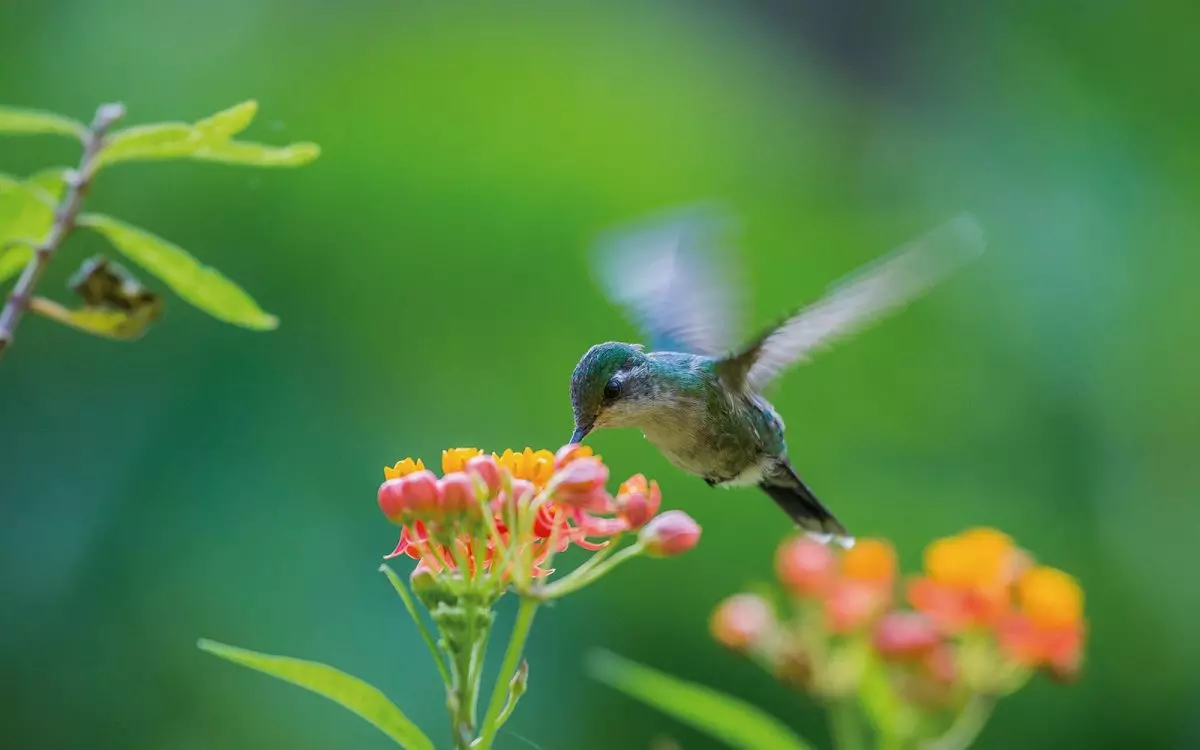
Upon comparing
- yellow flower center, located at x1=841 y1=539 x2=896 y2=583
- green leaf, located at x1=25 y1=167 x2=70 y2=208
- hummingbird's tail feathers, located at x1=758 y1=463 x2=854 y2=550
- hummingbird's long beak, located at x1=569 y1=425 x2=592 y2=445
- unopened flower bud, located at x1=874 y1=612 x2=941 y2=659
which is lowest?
hummingbird's tail feathers, located at x1=758 y1=463 x2=854 y2=550

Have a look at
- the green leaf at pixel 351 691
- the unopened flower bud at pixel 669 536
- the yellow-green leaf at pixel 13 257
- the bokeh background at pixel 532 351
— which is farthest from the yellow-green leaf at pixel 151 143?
the bokeh background at pixel 532 351

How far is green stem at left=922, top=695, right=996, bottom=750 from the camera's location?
199 centimetres

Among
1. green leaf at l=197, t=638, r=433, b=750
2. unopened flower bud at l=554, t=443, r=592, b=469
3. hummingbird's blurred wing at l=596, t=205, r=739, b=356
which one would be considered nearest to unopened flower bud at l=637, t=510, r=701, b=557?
unopened flower bud at l=554, t=443, r=592, b=469

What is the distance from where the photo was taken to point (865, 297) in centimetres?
188

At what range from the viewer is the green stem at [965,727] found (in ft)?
6.53

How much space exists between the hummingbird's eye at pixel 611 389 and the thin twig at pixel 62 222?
93 centimetres

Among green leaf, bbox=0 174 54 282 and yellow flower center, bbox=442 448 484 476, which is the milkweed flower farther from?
green leaf, bbox=0 174 54 282

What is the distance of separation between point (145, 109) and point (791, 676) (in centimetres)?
341

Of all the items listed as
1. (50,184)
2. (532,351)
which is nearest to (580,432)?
(50,184)

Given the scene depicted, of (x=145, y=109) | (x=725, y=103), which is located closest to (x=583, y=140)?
(x=725, y=103)

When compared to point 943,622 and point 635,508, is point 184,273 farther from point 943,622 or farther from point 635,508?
point 943,622

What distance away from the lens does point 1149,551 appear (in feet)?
14.1

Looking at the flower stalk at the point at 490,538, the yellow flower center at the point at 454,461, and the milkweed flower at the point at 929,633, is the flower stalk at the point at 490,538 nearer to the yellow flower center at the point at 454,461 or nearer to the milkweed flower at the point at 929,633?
the yellow flower center at the point at 454,461

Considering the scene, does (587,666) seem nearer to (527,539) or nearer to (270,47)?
(527,539)
